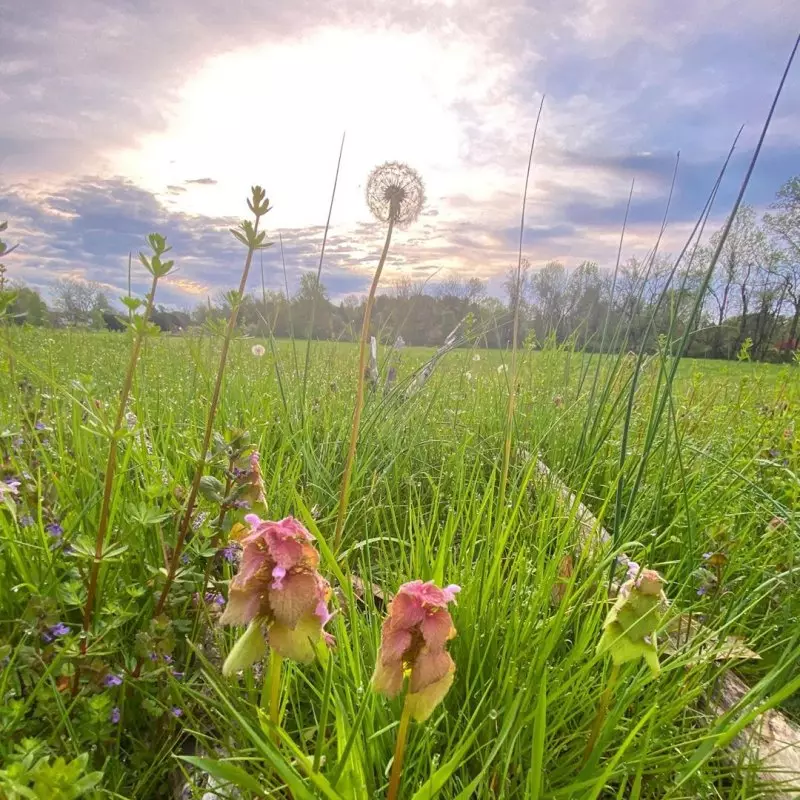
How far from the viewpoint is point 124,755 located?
1387 mm

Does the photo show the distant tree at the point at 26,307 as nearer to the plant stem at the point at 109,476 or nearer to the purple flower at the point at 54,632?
the plant stem at the point at 109,476

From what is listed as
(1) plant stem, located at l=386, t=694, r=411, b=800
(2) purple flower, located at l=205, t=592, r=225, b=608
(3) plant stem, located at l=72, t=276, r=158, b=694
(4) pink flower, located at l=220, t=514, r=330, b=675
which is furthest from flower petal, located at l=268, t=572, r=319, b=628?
(2) purple flower, located at l=205, t=592, r=225, b=608

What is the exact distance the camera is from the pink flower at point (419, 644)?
76 centimetres

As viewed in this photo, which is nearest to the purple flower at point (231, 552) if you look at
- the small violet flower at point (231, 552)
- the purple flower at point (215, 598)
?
the small violet flower at point (231, 552)

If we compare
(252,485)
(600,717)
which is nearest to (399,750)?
(600,717)

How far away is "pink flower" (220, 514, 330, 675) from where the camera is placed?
81 cm

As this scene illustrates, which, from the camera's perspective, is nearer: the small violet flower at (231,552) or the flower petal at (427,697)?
the flower petal at (427,697)

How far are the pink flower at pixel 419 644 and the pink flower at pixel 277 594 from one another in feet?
0.41

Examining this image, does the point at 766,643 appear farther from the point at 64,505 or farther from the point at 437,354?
the point at 64,505

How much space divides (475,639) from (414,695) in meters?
0.63

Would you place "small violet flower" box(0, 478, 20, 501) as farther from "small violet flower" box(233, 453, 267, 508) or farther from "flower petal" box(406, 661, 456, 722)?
"flower petal" box(406, 661, 456, 722)

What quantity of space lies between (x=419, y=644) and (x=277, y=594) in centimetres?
22

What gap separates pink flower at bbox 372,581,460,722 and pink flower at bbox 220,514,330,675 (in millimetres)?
126

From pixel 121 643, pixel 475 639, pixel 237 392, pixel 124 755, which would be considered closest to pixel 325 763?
pixel 475 639
